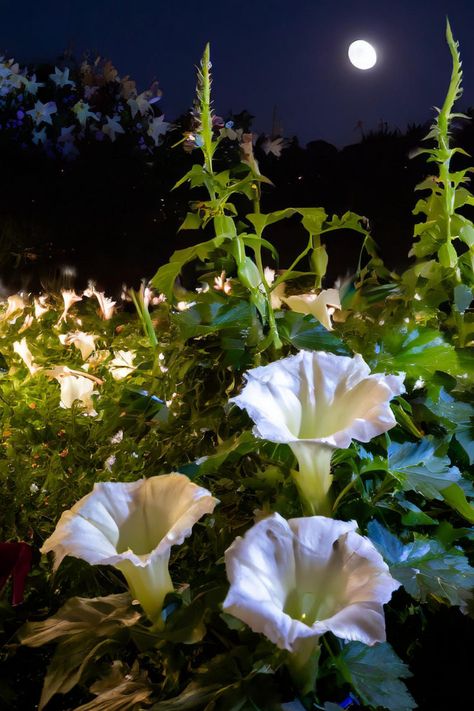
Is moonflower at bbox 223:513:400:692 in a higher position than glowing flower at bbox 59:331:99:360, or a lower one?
higher

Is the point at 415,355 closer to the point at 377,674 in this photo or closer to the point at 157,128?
the point at 377,674

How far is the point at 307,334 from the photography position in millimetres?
723

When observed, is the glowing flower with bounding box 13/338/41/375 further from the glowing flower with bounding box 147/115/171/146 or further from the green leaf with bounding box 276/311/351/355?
the glowing flower with bounding box 147/115/171/146

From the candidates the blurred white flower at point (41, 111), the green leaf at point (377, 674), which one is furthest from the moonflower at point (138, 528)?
the blurred white flower at point (41, 111)

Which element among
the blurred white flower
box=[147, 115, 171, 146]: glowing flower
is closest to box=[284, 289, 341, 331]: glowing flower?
the blurred white flower

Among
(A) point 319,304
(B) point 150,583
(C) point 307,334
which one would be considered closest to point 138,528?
(B) point 150,583

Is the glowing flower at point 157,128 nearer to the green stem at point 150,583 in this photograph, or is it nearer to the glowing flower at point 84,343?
the glowing flower at point 84,343

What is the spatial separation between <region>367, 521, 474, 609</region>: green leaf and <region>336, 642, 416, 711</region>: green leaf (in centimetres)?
7

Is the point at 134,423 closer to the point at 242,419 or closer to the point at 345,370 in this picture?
the point at 242,419

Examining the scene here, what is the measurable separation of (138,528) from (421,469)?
9.8 inches

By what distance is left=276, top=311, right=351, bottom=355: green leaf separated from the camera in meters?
0.72

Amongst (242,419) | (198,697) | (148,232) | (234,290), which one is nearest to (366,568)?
A: (198,697)

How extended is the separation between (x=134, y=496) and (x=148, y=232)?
2.57 meters

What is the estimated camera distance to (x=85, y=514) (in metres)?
0.55
